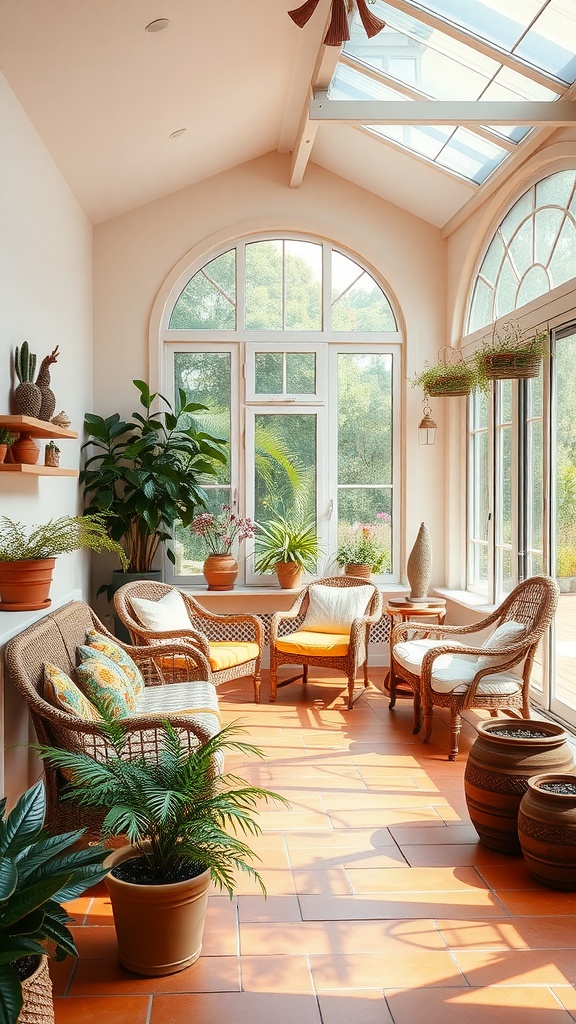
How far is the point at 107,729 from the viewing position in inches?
113

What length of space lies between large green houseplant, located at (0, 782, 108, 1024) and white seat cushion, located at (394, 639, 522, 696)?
2.93m

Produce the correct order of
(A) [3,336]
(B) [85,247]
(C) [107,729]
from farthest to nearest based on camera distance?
(B) [85,247] → (A) [3,336] → (C) [107,729]

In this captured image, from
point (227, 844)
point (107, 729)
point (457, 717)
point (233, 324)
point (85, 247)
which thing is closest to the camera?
point (227, 844)

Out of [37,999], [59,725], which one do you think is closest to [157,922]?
[37,999]

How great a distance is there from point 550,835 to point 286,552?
4.01m

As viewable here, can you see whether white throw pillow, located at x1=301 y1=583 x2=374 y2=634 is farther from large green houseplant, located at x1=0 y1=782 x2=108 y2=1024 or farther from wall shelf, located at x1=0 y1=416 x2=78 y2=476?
large green houseplant, located at x1=0 y1=782 x2=108 y2=1024

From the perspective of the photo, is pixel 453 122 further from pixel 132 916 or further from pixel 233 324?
pixel 132 916

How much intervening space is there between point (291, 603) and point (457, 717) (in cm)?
240

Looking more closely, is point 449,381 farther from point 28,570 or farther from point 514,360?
point 28,570

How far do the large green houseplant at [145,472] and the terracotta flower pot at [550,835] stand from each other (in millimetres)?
3825

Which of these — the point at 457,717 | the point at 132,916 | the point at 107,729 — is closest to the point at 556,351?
the point at 457,717

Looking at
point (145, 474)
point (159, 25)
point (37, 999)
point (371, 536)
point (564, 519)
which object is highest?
point (159, 25)

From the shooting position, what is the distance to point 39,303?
16.4ft

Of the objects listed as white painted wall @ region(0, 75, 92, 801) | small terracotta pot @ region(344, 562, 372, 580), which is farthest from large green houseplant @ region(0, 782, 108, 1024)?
small terracotta pot @ region(344, 562, 372, 580)
